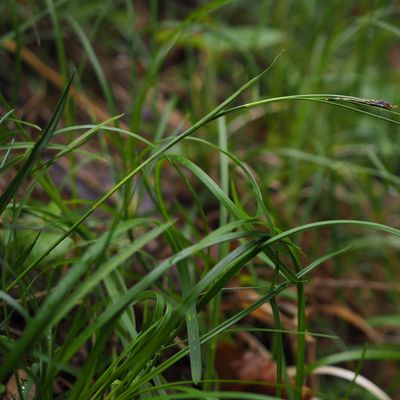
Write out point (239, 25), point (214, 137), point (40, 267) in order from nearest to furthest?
point (40, 267) → point (214, 137) → point (239, 25)

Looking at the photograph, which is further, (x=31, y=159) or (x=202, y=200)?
(x=202, y=200)

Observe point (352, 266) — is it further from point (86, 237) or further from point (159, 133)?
point (86, 237)

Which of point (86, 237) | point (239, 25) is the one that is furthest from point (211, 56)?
point (86, 237)

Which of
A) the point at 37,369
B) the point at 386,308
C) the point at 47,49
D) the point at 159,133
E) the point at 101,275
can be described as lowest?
the point at 37,369

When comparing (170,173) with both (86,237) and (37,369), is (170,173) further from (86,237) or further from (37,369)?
(37,369)

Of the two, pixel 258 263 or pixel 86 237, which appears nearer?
pixel 86 237

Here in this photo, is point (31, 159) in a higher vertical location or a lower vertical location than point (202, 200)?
lower

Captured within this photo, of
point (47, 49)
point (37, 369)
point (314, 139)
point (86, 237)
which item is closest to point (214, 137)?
point (314, 139)

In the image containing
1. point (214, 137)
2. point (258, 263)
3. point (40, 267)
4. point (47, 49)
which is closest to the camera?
point (40, 267)

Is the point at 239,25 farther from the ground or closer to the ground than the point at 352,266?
farther from the ground
